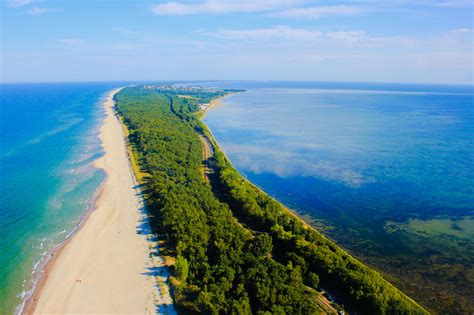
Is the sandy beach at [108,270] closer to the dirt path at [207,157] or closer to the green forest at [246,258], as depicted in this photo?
the green forest at [246,258]

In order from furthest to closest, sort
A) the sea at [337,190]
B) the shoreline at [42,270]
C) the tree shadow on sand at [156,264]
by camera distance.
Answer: the sea at [337,190]
the shoreline at [42,270]
the tree shadow on sand at [156,264]

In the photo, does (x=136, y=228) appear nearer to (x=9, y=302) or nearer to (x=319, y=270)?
(x=9, y=302)

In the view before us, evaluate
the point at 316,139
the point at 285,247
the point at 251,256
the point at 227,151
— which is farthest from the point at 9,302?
the point at 316,139

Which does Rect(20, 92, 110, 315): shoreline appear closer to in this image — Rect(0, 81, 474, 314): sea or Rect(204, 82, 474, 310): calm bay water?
Rect(0, 81, 474, 314): sea

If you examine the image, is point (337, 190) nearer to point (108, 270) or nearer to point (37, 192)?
point (108, 270)

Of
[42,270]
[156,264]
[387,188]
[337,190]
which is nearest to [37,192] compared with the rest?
[42,270]

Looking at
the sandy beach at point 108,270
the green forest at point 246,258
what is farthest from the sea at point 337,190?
the green forest at point 246,258
